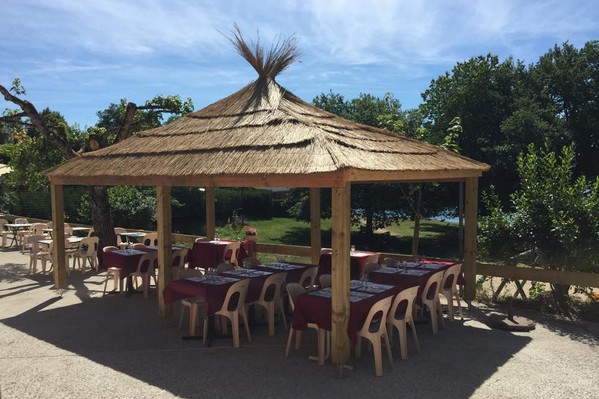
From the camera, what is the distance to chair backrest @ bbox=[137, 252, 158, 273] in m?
9.22

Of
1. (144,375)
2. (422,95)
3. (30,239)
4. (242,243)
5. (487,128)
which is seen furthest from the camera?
(422,95)

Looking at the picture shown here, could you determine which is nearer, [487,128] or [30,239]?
[30,239]

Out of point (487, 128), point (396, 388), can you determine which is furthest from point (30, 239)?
point (487, 128)

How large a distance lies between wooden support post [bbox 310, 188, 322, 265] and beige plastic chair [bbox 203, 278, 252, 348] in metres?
3.86

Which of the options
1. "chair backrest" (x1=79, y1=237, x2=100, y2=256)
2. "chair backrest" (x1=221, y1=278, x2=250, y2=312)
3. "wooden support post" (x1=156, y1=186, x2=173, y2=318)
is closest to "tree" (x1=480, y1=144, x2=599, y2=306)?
"chair backrest" (x1=221, y1=278, x2=250, y2=312)

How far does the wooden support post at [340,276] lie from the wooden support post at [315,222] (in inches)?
183

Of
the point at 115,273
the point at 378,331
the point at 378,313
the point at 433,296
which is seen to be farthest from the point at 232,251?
the point at 378,331

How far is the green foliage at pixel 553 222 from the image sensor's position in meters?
7.75

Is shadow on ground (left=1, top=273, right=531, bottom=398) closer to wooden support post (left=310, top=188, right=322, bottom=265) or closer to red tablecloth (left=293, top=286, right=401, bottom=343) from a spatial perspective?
red tablecloth (left=293, top=286, right=401, bottom=343)

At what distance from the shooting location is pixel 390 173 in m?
6.35

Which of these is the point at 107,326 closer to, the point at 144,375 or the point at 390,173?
the point at 144,375

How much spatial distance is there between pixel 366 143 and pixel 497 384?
3.61m

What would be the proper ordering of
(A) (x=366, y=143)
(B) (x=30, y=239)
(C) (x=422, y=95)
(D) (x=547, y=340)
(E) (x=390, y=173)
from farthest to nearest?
(C) (x=422, y=95) < (B) (x=30, y=239) < (A) (x=366, y=143) < (D) (x=547, y=340) < (E) (x=390, y=173)

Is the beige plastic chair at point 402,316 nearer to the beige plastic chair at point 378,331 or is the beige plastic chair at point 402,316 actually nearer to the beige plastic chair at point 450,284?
the beige plastic chair at point 378,331
